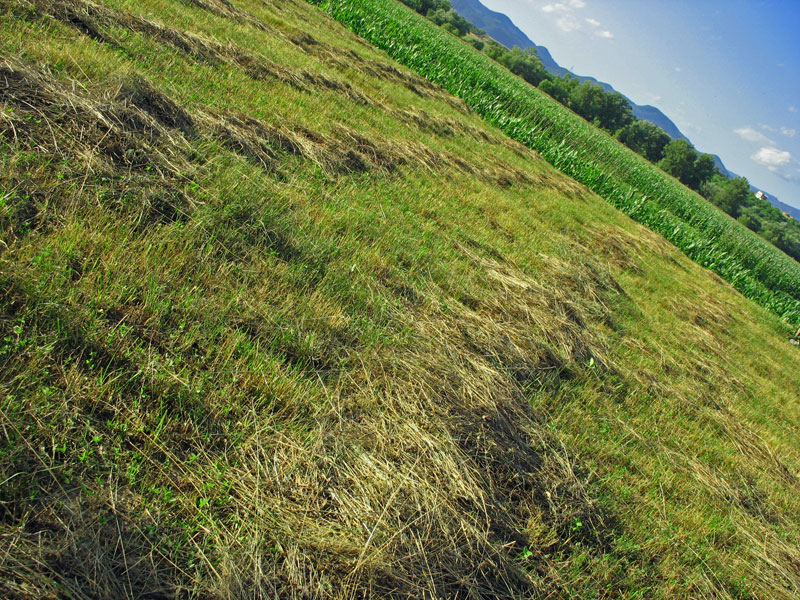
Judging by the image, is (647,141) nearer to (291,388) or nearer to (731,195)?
(731,195)

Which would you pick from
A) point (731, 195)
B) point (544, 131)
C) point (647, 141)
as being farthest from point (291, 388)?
point (647, 141)

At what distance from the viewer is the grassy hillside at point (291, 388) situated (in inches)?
66.9

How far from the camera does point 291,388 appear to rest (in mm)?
2453

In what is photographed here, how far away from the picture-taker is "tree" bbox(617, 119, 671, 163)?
2557 inches

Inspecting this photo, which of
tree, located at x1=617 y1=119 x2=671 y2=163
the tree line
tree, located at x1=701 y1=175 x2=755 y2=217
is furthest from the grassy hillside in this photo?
tree, located at x1=617 y1=119 x2=671 y2=163

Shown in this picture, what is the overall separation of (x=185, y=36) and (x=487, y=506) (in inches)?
284

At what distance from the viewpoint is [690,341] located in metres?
7.42

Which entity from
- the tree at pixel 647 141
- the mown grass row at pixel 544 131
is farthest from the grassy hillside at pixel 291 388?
the tree at pixel 647 141

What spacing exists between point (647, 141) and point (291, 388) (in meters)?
78.9

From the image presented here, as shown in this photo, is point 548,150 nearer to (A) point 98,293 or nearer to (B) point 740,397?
(B) point 740,397

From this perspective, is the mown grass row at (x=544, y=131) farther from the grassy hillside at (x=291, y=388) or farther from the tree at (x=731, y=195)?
the tree at (x=731, y=195)

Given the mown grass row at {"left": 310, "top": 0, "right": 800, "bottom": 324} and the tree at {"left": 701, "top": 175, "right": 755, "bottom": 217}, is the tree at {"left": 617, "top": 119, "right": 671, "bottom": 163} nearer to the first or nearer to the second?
the tree at {"left": 701, "top": 175, "right": 755, "bottom": 217}

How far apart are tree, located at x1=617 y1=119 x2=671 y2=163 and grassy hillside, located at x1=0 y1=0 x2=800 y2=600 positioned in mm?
70751

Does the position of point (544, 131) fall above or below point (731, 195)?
below
